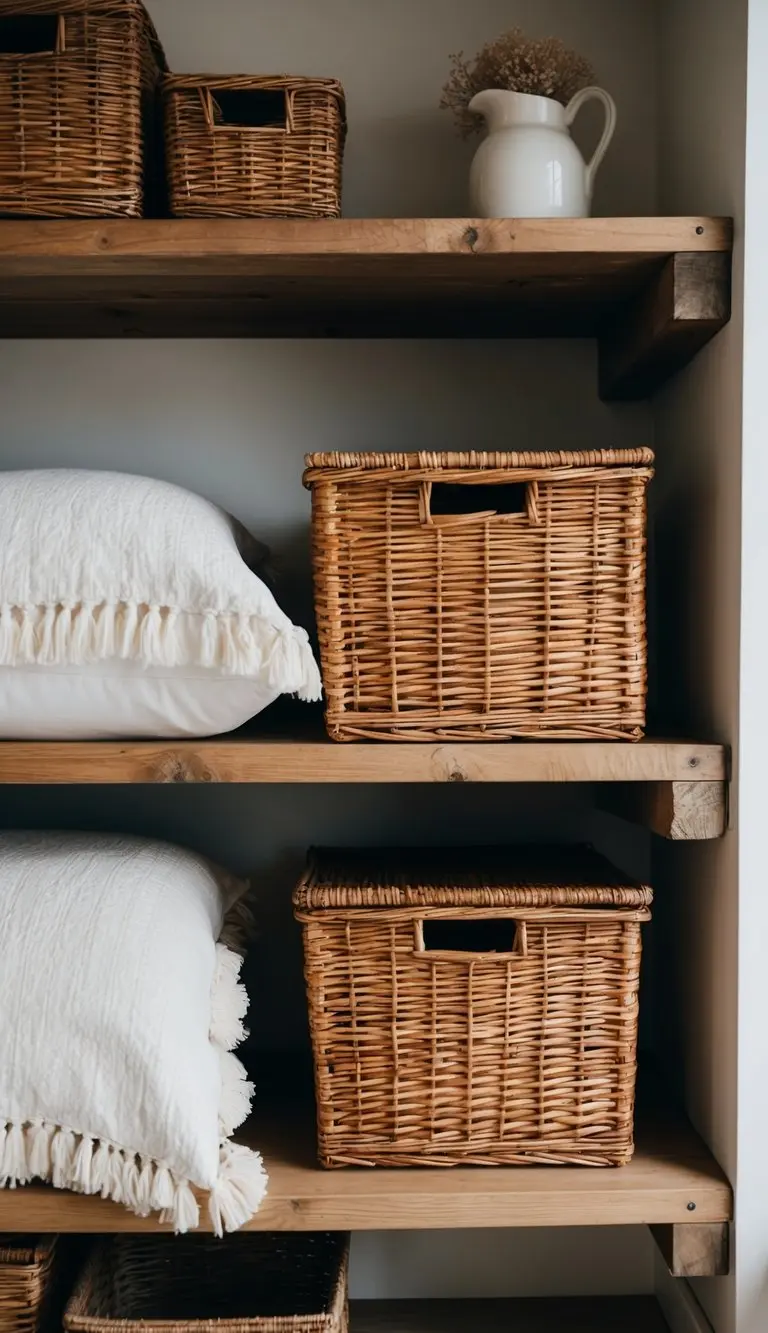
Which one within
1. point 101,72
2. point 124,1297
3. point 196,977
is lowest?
point 124,1297

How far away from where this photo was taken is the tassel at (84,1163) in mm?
1067

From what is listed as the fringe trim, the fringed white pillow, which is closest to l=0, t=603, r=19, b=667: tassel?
the fringe trim

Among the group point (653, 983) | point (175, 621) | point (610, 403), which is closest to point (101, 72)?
point (175, 621)

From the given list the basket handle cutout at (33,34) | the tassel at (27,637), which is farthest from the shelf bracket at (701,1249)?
the basket handle cutout at (33,34)

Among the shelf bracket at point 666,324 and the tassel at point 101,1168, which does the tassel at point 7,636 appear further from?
the shelf bracket at point 666,324

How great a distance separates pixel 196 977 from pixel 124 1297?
492 millimetres

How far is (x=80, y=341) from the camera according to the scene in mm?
1502

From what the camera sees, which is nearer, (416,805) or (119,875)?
(119,875)

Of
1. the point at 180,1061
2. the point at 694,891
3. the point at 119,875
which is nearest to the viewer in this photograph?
the point at 180,1061

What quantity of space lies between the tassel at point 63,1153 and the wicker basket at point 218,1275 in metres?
0.28

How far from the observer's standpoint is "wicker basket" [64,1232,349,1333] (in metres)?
1.33

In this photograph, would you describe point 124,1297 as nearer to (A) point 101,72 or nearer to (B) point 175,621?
(B) point 175,621

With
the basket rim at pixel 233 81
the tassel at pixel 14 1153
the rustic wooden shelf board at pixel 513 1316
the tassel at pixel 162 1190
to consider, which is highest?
the basket rim at pixel 233 81

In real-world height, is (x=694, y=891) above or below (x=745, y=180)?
below
